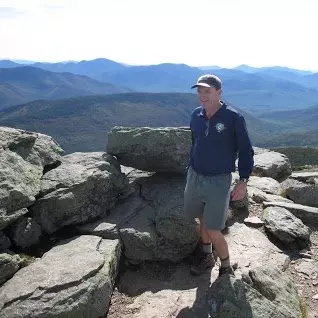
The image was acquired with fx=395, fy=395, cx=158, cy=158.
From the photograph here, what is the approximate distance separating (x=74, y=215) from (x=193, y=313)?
4816 millimetres

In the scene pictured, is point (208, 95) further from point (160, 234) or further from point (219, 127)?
point (160, 234)

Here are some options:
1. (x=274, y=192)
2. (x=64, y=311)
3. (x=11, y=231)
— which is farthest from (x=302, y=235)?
(x=11, y=231)

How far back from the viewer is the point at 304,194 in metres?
17.5

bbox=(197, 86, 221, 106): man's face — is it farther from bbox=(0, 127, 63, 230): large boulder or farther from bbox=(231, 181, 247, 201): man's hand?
bbox=(0, 127, 63, 230): large boulder

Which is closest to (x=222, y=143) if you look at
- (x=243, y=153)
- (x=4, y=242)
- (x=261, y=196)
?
(x=243, y=153)

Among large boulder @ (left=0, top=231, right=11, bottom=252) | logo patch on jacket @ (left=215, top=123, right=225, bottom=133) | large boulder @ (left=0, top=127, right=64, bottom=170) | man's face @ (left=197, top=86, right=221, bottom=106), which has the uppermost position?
man's face @ (left=197, top=86, right=221, bottom=106)

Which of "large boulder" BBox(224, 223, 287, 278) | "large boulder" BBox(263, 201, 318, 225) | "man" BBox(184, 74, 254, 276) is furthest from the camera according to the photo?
"large boulder" BBox(263, 201, 318, 225)

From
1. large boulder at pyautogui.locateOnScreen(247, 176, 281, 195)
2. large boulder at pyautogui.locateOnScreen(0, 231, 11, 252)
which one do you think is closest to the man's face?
large boulder at pyautogui.locateOnScreen(0, 231, 11, 252)

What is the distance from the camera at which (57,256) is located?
10531 millimetres

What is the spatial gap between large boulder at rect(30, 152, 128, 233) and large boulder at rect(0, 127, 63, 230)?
1.34 ft

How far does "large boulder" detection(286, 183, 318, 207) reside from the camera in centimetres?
1725

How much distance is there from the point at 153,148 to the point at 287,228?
5468 millimetres

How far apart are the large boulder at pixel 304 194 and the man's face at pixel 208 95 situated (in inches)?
404

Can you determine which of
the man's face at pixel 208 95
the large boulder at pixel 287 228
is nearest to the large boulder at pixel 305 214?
the large boulder at pixel 287 228
